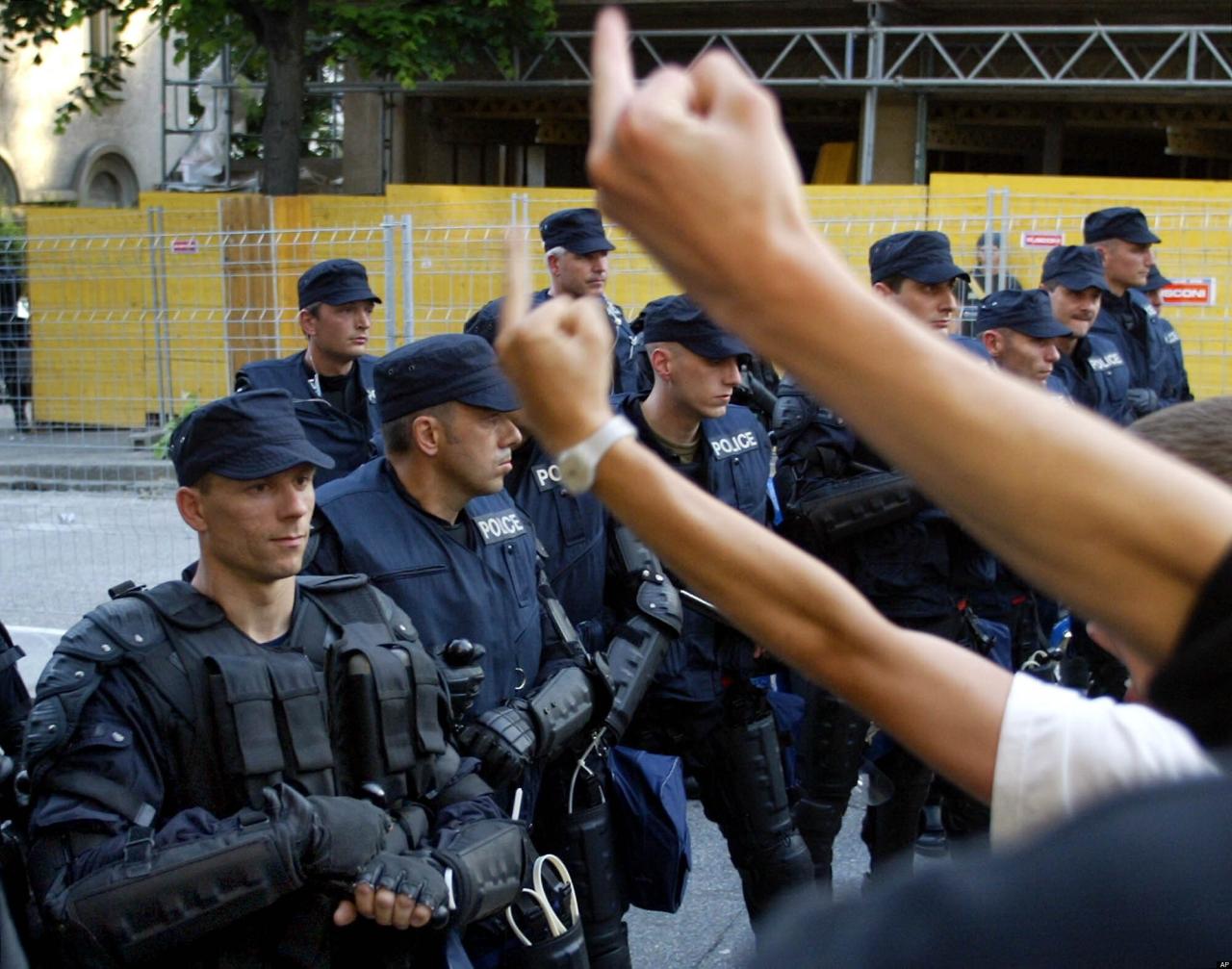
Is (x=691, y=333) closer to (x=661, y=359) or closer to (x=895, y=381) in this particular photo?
(x=661, y=359)

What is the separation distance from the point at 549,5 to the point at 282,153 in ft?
10.3

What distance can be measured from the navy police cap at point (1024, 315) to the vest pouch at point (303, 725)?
369 cm

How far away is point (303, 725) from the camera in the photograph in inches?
116

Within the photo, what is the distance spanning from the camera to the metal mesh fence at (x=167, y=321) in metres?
8.68

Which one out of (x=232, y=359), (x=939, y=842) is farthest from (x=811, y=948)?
(x=232, y=359)

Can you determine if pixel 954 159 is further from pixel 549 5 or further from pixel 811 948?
pixel 811 948

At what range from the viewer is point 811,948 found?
75 centimetres

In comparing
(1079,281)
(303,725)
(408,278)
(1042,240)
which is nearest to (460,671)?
(303,725)

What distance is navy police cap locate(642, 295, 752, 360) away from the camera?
4.66 m

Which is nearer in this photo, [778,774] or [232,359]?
[778,774]

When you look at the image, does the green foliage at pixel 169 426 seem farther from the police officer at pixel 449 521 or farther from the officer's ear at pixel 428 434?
the officer's ear at pixel 428 434

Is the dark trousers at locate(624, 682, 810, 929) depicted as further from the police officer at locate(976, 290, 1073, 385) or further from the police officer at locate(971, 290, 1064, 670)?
the police officer at locate(976, 290, 1073, 385)

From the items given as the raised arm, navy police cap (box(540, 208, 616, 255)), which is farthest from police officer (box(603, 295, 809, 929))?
the raised arm

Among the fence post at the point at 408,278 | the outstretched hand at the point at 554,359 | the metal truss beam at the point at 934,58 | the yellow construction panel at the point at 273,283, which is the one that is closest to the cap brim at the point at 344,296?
the yellow construction panel at the point at 273,283
